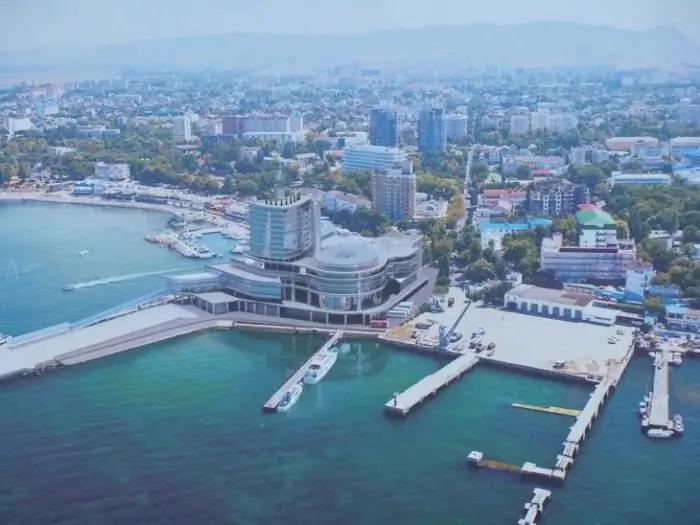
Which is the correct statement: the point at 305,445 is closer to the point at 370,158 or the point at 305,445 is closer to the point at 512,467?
the point at 512,467

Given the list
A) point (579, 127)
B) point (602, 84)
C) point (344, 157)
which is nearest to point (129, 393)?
point (344, 157)

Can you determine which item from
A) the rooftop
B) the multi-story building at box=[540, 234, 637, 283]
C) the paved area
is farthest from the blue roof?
the multi-story building at box=[540, 234, 637, 283]

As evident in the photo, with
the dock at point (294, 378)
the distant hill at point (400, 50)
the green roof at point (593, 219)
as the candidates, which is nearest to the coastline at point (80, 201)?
the green roof at point (593, 219)

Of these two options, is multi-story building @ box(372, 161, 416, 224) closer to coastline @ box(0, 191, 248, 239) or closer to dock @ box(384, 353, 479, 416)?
coastline @ box(0, 191, 248, 239)

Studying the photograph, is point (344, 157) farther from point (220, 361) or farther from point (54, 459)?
point (54, 459)

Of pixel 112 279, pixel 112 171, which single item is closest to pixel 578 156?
pixel 112 171

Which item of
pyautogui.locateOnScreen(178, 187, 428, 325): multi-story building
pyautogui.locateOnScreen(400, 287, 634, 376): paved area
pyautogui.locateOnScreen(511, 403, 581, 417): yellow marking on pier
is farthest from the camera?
pyautogui.locateOnScreen(178, 187, 428, 325): multi-story building
